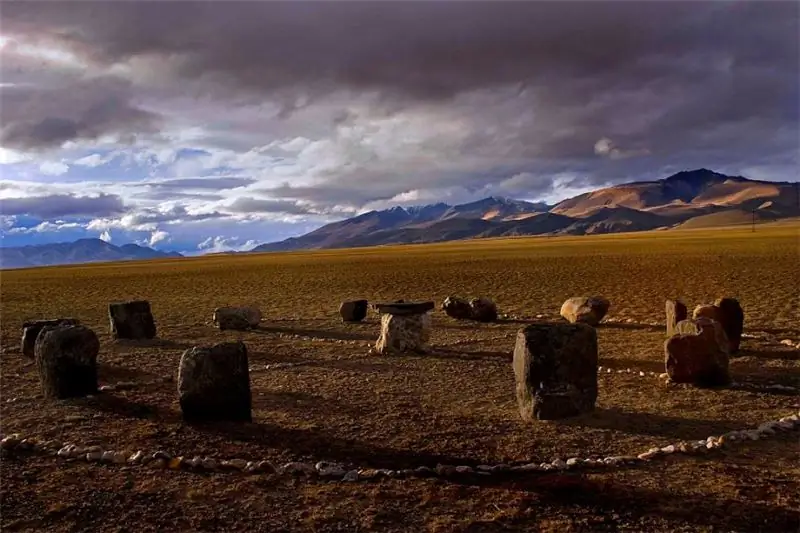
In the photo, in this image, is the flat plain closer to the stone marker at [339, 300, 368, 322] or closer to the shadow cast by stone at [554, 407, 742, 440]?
the shadow cast by stone at [554, 407, 742, 440]

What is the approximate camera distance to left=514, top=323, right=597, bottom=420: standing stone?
977cm

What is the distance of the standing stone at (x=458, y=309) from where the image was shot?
20953mm

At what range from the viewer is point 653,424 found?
955cm

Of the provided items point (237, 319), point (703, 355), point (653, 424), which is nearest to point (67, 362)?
point (237, 319)

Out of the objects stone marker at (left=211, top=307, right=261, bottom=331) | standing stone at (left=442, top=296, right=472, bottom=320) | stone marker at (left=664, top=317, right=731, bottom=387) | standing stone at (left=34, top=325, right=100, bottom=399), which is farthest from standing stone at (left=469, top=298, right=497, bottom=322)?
standing stone at (left=34, top=325, right=100, bottom=399)

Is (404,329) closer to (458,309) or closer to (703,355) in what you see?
(458,309)

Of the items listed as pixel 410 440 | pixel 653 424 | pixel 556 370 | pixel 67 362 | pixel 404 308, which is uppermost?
pixel 404 308

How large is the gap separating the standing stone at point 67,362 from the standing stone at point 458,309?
38.2 feet

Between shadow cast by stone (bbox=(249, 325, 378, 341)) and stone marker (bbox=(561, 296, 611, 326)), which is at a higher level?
stone marker (bbox=(561, 296, 611, 326))

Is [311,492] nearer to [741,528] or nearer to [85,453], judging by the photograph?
[85,453]

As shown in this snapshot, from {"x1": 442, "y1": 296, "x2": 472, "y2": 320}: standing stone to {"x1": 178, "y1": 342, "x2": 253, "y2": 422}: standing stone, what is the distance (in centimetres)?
1170

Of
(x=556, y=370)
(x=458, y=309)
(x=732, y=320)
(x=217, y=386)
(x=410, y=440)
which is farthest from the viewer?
(x=458, y=309)

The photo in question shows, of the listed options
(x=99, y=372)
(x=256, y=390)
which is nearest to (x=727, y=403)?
(x=256, y=390)

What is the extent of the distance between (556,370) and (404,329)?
5.89 metres
